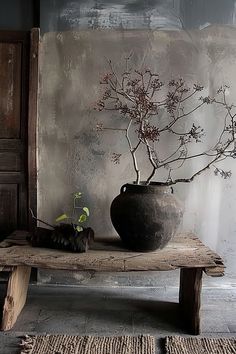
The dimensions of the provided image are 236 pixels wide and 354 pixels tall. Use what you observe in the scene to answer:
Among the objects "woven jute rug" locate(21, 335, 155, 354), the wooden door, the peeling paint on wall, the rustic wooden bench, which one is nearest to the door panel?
the wooden door

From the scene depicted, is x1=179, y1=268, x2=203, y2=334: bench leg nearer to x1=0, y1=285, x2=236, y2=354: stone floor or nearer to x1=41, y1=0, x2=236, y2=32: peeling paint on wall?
x1=0, y1=285, x2=236, y2=354: stone floor

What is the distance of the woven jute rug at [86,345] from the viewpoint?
7.98 feet

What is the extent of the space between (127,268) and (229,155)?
1.09 metres

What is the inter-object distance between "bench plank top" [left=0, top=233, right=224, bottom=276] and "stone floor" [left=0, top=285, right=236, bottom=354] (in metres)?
0.40

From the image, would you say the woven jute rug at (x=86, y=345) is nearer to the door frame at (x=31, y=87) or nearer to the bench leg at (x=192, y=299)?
the bench leg at (x=192, y=299)

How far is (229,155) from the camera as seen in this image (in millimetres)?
3107

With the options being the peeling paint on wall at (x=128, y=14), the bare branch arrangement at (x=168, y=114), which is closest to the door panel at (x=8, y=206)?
the bare branch arrangement at (x=168, y=114)

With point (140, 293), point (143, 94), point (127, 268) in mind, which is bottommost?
point (140, 293)

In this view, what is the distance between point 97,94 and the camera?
3.32 m

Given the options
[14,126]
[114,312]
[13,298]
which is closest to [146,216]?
[114,312]

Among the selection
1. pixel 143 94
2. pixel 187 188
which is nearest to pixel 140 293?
pixel 187 188

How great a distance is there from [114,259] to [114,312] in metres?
0.50

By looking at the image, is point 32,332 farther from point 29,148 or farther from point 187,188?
point 187,188

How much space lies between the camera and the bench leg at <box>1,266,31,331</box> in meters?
2.66
